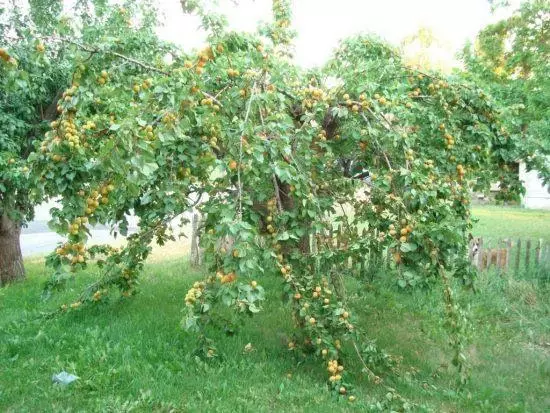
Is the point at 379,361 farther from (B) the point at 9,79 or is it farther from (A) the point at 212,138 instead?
(B) the point at 9,79

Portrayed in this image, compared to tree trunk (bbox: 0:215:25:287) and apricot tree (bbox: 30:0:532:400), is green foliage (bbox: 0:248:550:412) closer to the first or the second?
apricot tree (bbox: 30:0:532:400)

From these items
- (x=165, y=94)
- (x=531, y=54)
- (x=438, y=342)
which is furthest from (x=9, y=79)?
(x=531, y=54)

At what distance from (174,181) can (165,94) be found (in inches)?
47.1

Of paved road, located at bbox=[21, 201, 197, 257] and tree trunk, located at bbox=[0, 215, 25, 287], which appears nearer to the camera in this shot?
tree trunk, located at bbox=[0, 215, 25, 287]

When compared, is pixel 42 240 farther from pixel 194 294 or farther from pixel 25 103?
pixel 194 294

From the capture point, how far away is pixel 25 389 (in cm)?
413

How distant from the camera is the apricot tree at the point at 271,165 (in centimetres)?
315

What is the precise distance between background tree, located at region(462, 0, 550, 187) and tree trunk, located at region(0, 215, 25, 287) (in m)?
7.28

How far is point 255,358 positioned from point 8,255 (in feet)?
17.3

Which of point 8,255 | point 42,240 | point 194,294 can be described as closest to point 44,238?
point 42,240

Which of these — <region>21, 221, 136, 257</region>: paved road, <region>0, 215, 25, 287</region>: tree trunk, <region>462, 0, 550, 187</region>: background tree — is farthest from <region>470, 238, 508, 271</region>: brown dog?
<region>21, 221, 136, 257</region>: paved road

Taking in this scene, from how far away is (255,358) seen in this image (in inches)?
193

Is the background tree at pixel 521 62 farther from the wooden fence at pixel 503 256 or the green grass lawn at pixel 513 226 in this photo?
the green grass lawn at pixel 513 226

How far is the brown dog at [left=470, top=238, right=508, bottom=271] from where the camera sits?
26.1ft
